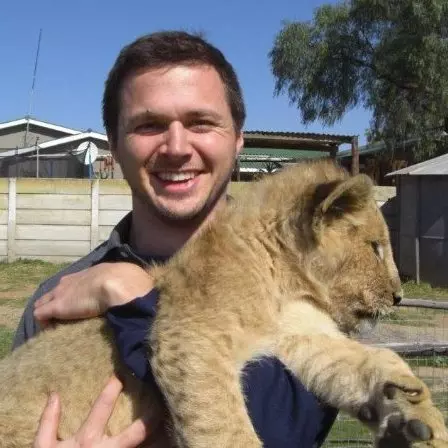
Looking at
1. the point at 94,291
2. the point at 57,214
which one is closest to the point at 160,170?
the point at 94,291

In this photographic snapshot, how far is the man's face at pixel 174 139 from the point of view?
11.2 feet

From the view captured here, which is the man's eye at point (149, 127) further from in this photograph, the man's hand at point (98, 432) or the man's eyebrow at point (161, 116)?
the man's hand at point (98, 432)

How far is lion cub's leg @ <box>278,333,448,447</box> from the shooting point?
2.75 meters

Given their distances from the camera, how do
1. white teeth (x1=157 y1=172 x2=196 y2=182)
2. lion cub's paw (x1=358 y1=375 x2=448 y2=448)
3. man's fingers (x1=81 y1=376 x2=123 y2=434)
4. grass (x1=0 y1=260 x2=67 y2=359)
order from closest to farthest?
1. lion cub's paw (x1=358 y1=375 x2=448 y2=448)
2. man's fingers (x1=81 y1=376 x2=123 y2=434)
3. white teeth (x1=157 y1=172 x2=196 y2=182)
4. grass (x1=0 y1=260 x2=67 y2=359)

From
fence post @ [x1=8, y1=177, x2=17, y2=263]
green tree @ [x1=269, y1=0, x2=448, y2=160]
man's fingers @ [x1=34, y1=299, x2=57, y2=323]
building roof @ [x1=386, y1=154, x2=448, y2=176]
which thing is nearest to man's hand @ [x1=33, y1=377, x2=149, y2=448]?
man's fingers @ [x1=34, y1=299, x2=57, y2=323]

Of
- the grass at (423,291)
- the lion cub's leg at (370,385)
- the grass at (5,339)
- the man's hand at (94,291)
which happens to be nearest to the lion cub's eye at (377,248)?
the lion cub's leg at (370,385)

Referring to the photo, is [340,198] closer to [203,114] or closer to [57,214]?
[203,114]

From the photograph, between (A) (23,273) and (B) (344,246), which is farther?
(A) (23,273)

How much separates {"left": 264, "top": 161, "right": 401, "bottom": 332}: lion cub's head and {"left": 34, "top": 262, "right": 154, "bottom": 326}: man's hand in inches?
29.2

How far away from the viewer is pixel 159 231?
12.2 feet

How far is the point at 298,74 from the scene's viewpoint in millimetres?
36125

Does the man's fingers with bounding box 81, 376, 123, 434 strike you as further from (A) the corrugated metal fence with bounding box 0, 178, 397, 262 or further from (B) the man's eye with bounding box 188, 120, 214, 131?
(A) the corrugated metal fence with bounding box 0, 178, 397, 262

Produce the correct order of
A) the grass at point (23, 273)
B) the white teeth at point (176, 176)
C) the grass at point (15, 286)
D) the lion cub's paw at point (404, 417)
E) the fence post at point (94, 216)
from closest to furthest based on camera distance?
the lion cub's paw at point (404, 417) < the white teeth at point (176, 176) < the grass at point (15, 286) < the grass at point (23, 273) < the fence post at point (94, 216)

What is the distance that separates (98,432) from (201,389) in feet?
1.55
